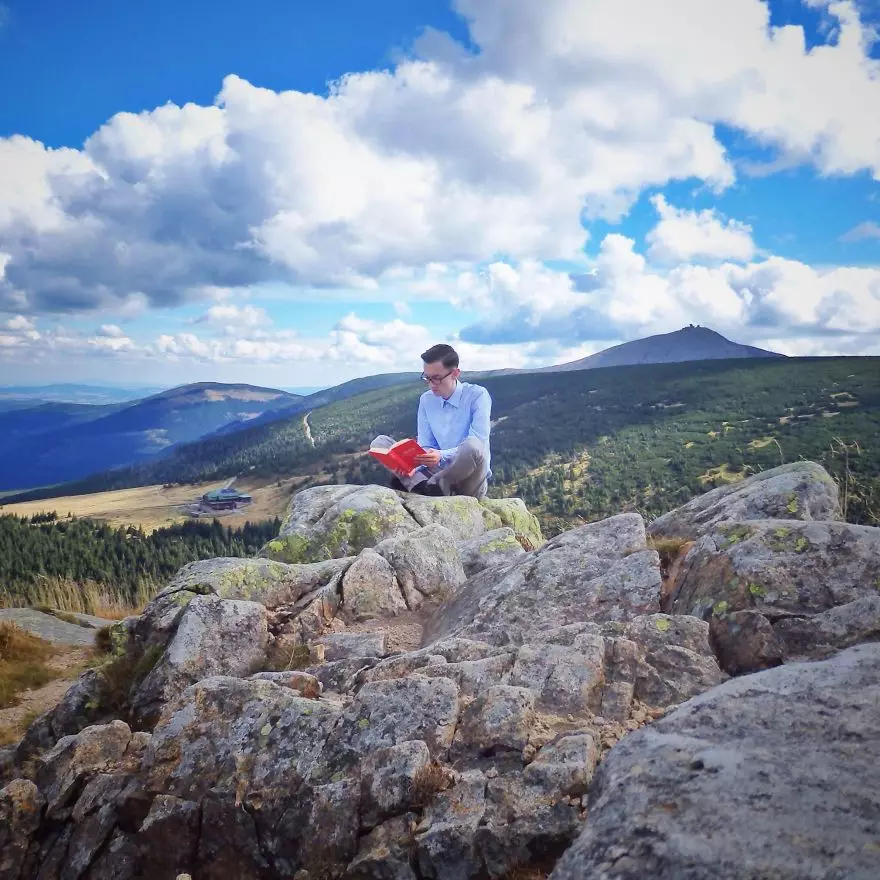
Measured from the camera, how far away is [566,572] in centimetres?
772

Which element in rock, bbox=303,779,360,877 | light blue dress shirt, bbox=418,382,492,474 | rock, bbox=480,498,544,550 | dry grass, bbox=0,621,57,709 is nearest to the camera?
rock, bbox=303,779,360,877

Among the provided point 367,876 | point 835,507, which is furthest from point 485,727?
point 835,507

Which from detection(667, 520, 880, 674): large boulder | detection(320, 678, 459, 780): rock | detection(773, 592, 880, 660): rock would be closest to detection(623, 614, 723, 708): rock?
detection(667, 520, 880, 674): large boulder

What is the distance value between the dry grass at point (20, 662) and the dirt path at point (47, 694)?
150 mm

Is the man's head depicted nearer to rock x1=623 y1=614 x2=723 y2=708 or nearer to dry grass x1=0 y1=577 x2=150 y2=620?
rock x1=623 y1=614 x2=723 y2=708

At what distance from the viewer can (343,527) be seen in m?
12.1

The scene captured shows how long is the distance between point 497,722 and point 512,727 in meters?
0.13

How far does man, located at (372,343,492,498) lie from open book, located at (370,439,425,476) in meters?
0.16

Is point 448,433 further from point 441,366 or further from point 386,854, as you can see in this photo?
point 386,854

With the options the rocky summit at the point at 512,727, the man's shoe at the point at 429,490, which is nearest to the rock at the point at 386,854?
the rocky summit at the point at 512,727

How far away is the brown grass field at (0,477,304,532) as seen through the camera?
415 ft

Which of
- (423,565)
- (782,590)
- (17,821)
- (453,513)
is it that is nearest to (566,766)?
(782,590)

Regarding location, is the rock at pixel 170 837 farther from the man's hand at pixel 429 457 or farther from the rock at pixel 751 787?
the man's hand at pixel 429 457

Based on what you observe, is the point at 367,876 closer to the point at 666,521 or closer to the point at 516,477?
the point at 666,521
